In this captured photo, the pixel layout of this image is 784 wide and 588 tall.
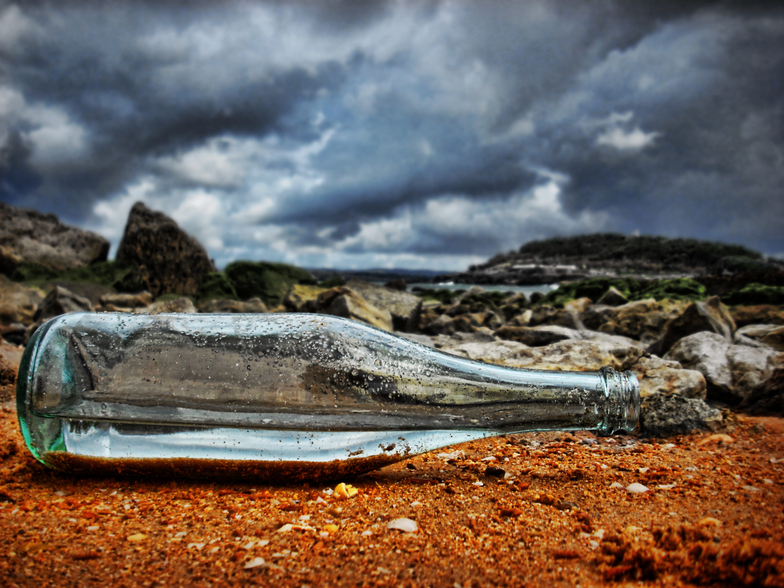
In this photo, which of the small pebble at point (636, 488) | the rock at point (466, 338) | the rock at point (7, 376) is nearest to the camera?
the small pebble at point (636, 488)

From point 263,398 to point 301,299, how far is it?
4.82 meters

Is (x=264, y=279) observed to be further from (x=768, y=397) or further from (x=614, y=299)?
(x=768, y=397)

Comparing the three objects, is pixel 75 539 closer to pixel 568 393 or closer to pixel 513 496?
pixel 513 496

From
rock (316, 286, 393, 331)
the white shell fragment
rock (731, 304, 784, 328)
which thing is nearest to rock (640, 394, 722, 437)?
the white shell fragment

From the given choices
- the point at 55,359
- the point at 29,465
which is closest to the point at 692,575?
the point at 55,359

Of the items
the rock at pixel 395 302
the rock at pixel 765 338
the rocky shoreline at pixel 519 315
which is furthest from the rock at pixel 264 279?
the rock at pixel 765 338

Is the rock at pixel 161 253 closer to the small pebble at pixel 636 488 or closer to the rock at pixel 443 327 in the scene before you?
the rock at pixel 443 327

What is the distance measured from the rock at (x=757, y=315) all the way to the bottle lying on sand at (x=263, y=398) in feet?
14.4

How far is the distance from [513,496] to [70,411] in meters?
1.23

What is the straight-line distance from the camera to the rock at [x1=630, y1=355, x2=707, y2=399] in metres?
2.00

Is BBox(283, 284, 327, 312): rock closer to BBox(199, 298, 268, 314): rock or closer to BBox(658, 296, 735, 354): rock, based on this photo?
BBox(199, 298, 268, 314): rock

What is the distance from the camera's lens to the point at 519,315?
7156 mm

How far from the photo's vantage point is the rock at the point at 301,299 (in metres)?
5.29

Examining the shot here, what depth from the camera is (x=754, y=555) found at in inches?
31.0
